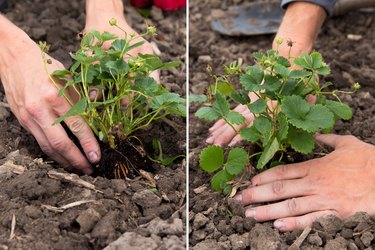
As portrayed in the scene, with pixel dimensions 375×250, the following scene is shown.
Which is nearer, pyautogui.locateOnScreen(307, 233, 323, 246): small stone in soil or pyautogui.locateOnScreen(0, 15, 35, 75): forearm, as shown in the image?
pyautogui.locateOnScreen(307, 233, 323, 246): small stone in soil

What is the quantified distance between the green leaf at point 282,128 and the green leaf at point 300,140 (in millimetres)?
34

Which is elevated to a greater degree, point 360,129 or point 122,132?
point 122,132

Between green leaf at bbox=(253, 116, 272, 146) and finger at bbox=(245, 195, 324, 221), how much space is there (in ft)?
0.67

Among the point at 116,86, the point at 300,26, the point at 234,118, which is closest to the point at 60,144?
the point at 116,86

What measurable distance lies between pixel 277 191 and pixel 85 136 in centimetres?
58

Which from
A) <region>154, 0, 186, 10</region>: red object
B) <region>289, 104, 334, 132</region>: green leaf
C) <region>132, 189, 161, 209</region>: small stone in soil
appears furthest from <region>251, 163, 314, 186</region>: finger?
<region>154, 0, 186, 10</region>: red object

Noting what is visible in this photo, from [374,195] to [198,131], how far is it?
2.24 ft

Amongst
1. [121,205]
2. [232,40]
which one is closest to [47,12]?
[232,40]

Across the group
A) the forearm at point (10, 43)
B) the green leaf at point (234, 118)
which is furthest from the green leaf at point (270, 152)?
the forearm at point (10, 43)

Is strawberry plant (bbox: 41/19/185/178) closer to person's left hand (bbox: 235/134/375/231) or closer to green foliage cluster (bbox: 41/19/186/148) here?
green foliage cluster (bbox: 41/19/186/148)

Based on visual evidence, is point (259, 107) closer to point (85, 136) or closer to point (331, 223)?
point (331, 223)

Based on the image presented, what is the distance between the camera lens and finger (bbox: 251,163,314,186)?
1.90m

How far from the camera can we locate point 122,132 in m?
1.94

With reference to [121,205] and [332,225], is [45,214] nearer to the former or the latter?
[121,205]
